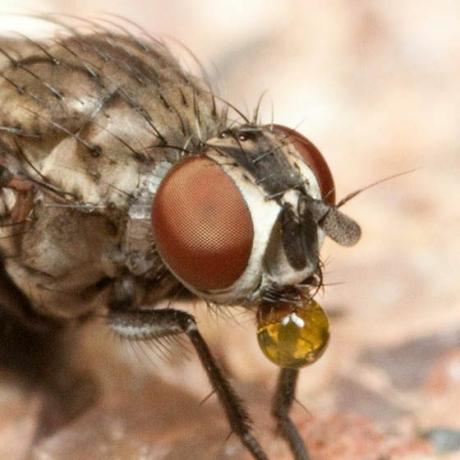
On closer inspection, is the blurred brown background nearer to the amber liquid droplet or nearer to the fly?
the fly

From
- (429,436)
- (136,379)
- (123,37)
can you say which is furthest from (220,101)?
(429,436)

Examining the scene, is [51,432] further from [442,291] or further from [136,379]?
[442,291]

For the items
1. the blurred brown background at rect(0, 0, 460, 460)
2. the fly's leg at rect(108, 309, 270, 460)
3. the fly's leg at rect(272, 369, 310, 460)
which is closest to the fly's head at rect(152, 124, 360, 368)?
the fly's leg at rect(108, 309, 270, 460)

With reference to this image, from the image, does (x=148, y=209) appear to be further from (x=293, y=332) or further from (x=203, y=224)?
(x=293, y=332)

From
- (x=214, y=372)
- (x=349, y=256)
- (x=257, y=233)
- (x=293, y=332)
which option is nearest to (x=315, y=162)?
(x=257, y=233)

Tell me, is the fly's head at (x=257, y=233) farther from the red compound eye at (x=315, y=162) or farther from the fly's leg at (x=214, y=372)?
the fly's leg at (x=214, y=372)

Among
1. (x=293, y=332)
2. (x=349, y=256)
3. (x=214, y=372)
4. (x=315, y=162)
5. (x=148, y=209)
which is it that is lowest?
(x=349, y=256)

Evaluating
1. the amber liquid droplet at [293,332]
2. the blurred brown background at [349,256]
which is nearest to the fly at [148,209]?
the amber liquid droplet at [293,332]
